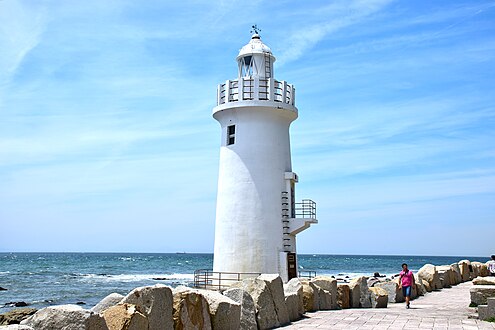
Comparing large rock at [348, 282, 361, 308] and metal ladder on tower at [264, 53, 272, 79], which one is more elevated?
metal ladder on tower at [264, 53, 272, 79]

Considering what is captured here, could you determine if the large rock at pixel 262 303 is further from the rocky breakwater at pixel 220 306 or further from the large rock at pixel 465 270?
the large rock at pixel 465 270

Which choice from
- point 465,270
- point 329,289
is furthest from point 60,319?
point 465,270

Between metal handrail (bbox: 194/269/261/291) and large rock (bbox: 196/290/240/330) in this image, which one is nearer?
large rock (bbox: 196/290/240/330)

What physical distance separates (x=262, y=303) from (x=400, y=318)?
3155mm

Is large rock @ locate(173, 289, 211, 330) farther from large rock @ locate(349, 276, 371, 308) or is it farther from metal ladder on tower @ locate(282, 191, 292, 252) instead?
metal ladder on tower @ locate(282, 191, 292, 252)

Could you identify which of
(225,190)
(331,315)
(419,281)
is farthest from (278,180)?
(331,315)

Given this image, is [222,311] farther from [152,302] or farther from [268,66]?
[268,66]

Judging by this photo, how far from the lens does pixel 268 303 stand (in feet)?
32.2

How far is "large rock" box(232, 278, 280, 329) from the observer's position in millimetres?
9555

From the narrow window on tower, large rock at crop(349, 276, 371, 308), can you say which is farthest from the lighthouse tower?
large rock at crop(349, 276, 371, 308)

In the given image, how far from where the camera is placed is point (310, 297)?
12.2 metres

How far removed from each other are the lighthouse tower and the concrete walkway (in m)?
4.71

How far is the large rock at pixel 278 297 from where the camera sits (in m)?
10.1

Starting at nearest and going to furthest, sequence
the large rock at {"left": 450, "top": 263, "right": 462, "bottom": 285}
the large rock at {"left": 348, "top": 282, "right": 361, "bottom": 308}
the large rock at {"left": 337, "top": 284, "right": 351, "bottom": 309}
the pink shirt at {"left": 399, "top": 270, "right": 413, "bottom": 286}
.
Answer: the large rock at {"left": 337, "top": 284, "right": 351, "bottom": 309} < the large rock at {"left": 348, "top": 282, "right": 361, "bottom": 308} < the pink shirt at {"left": 399, "top": 270, "right": 413, "bottom": 286} < the large rock at {"left": 450, "top": 263, "right": 462, "bottom": 285}
